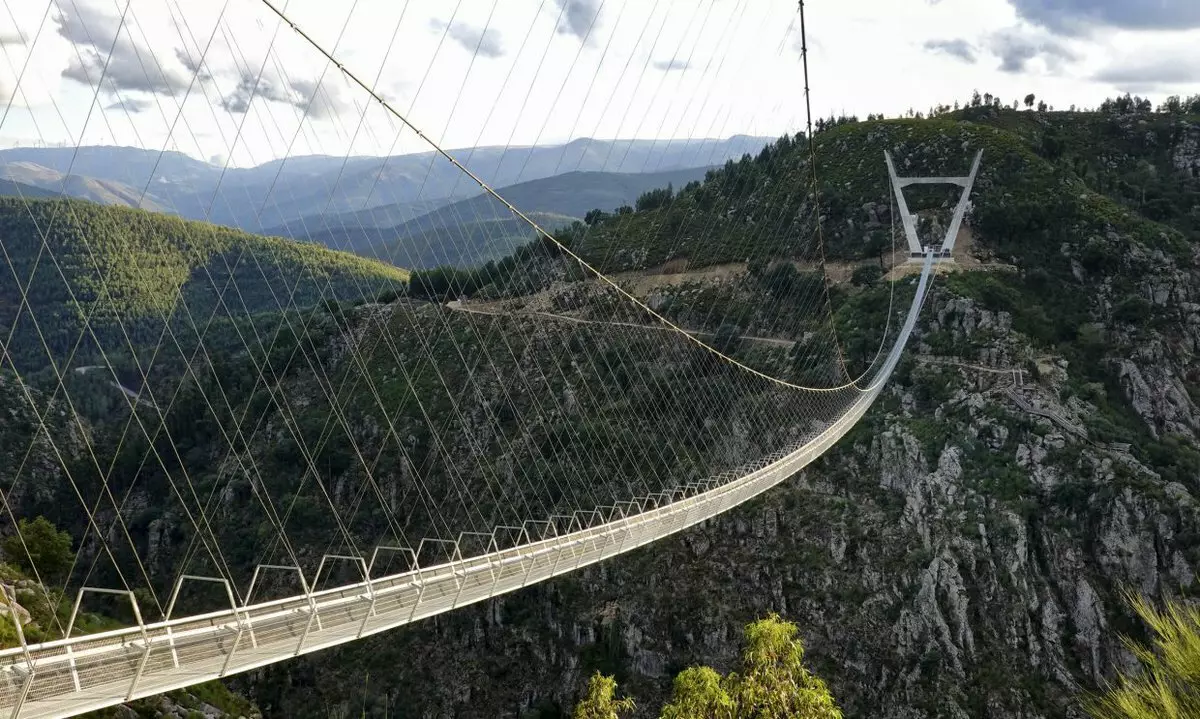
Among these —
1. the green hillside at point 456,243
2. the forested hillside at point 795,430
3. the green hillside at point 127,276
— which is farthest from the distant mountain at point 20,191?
the green hillside at point 456,243

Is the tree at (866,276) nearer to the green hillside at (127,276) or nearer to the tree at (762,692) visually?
the tree at (762,692)

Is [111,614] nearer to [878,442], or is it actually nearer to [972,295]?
[878,442]

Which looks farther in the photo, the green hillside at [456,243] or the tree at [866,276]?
the tree at [866,276]

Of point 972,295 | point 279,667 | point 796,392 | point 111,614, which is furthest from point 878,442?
point 111,614

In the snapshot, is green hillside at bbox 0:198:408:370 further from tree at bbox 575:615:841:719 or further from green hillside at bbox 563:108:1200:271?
tree at bbox 575:615:841:719

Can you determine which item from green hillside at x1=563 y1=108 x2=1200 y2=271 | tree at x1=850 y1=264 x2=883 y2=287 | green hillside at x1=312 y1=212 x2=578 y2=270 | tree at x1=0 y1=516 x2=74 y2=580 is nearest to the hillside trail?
green hillside at x1=312 y1=212 x2=578 y2=270

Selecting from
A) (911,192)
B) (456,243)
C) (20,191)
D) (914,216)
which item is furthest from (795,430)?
(456,243)
